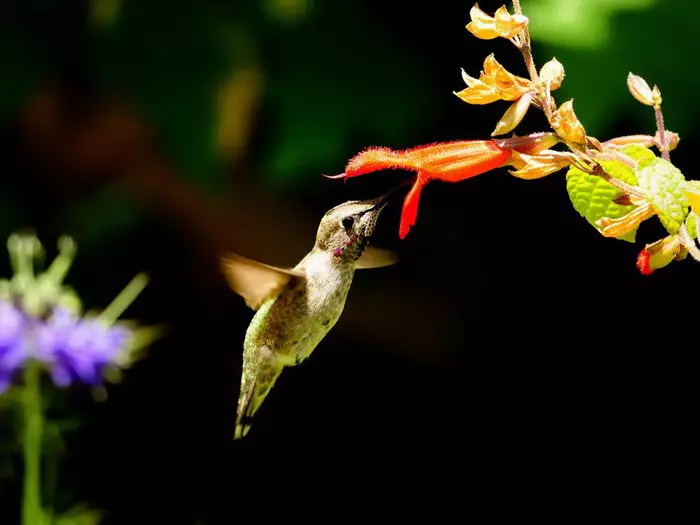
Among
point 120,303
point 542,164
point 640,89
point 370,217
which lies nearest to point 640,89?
point 640,89

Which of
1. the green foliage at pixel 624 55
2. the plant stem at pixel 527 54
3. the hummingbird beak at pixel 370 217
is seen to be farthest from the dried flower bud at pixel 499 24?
the green foliage at pixel 624 55

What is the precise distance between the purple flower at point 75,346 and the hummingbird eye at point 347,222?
1041 mm

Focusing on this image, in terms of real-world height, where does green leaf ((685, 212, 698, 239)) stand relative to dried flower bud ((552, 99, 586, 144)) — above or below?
below

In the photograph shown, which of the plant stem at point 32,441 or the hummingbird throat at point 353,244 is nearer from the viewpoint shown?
the hummingbird throat at point 353,244

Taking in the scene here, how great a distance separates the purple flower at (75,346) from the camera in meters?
1.79

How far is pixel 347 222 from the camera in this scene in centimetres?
87

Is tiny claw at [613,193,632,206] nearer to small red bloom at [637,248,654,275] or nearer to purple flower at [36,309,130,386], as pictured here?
small red bloom at [637,248,654,275]

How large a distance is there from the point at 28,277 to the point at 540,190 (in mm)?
1465

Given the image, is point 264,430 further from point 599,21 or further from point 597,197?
point 597,197

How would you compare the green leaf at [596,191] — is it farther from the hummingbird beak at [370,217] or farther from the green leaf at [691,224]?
the hummingbird beak at [370,217]

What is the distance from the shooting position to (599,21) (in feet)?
6.38

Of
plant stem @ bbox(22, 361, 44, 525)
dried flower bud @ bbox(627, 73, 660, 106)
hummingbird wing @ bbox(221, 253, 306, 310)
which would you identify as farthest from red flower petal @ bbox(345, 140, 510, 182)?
plant stem @ bbox(22, 361, 44, 525)

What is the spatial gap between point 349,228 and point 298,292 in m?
0.11

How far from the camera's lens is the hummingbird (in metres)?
0.87
